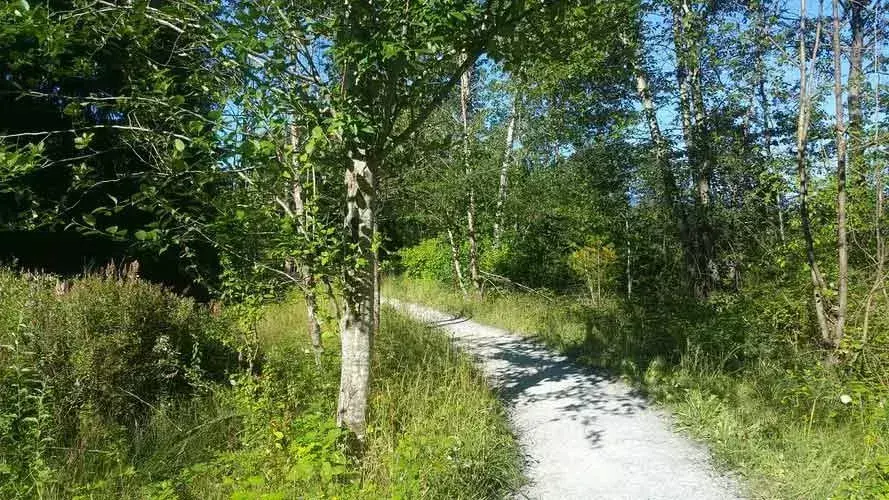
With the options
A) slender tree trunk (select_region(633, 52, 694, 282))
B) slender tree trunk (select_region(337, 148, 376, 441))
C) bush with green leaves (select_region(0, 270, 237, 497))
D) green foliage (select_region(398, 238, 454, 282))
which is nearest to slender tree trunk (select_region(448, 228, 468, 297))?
green foliage (select_region(398, 238, 454, 282))

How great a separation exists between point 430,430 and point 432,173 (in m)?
8.87

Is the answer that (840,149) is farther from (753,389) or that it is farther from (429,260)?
(429,260)

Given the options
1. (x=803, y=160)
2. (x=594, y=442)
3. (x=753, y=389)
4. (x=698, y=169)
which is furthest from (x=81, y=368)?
(x=698, y=169)

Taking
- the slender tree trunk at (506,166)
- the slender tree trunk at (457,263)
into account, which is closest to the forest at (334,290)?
the slender tree trunk at (506,166)

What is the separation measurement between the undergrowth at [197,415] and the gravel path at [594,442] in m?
0.32

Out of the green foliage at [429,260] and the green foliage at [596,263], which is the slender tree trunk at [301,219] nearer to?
the green foliage at [596,263]

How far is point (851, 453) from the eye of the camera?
396cm

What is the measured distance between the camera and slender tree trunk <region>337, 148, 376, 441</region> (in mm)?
3887

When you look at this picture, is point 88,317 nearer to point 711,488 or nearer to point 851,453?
point 711,488

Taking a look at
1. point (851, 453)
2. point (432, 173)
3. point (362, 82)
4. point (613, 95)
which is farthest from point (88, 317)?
point (613, 95)

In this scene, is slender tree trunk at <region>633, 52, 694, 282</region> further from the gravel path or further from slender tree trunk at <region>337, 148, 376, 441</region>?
slender tree trunk at <region>337, 148, 376, 441</region>

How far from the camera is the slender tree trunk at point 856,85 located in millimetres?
5598

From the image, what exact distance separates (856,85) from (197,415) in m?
7.70

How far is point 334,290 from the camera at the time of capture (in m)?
4.86
